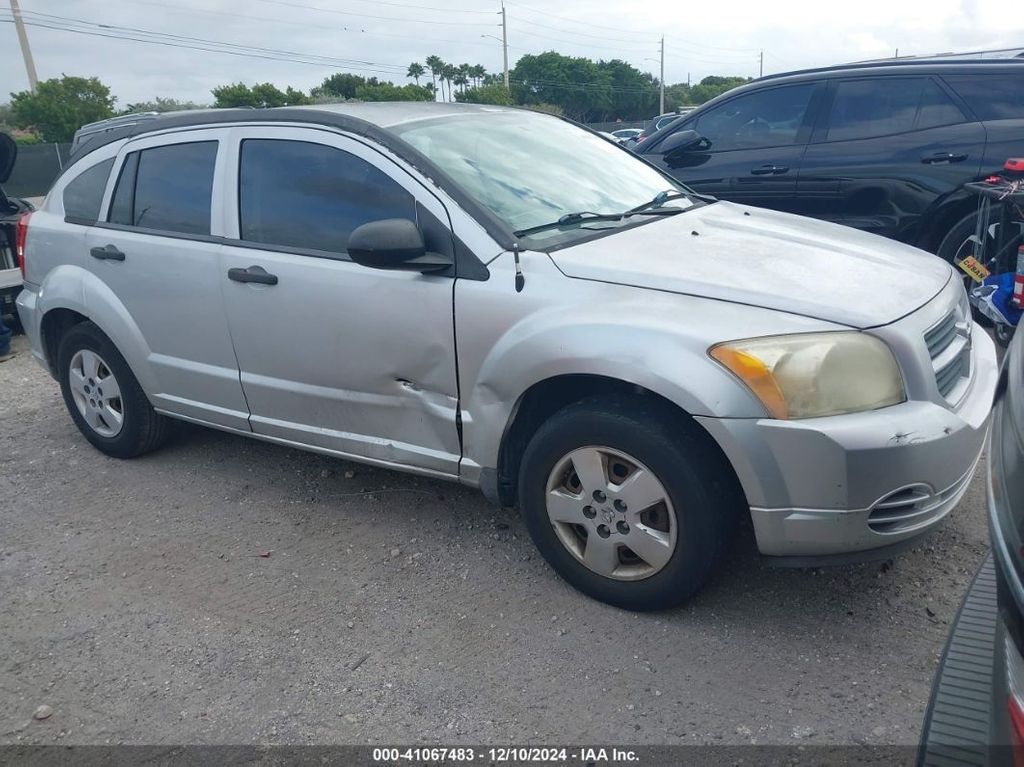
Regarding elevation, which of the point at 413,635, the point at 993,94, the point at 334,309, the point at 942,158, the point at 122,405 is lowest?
the point at 413,635

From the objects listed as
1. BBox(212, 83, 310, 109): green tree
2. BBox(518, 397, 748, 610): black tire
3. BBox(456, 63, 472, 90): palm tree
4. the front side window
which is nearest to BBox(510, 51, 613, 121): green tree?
BBox(456, 63, 472, 90): palm tree

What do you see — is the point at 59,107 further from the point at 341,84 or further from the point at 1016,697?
the point at 1016,697

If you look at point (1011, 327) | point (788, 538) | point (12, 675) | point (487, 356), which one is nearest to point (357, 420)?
point (487, 356)

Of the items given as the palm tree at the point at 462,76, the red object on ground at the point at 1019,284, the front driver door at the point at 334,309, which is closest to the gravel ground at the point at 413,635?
the front driver door at the point at 334,309

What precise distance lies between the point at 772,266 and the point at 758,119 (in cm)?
401

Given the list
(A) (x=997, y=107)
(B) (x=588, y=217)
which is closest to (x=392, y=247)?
(B) (x=588, y=217)

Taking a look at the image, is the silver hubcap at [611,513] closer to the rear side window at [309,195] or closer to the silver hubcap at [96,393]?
the rear side window at [309,195]

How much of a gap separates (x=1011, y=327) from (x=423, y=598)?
4.04 metres

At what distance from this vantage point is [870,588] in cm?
311

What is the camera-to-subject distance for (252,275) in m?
3.70

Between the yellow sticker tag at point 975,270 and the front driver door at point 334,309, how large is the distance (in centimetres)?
400

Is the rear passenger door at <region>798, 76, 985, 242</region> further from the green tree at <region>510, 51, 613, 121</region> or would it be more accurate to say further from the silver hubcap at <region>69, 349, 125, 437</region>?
the green tree at <region>510, 51, 613, 121</region>

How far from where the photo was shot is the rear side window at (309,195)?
3.46 metres

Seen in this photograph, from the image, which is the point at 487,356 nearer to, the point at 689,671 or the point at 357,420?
the point at 357,420
